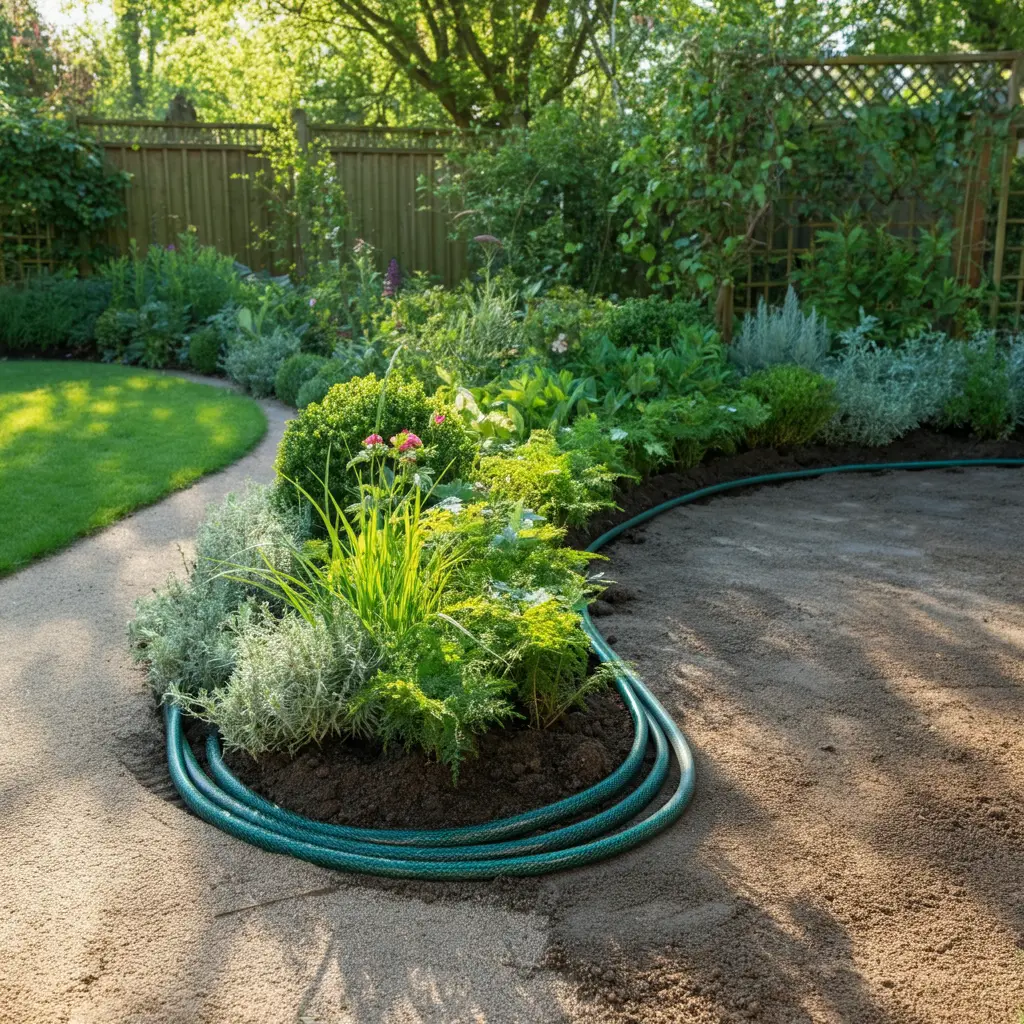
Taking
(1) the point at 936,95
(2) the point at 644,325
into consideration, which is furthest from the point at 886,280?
(2) the point at 644,325

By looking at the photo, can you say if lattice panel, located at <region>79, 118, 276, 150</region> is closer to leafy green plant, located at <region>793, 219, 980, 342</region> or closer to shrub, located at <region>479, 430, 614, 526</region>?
leafy green plant, located at <region>793, 219, 980, 342</region>

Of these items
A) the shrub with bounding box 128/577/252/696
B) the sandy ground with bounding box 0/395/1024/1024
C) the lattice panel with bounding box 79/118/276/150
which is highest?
the lattice panel with bounding box 79/118/276/150

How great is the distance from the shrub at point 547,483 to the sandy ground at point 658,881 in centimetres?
60

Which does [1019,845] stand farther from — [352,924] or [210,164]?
[210,164]

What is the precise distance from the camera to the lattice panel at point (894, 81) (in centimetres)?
738

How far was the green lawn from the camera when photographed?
4.65 m

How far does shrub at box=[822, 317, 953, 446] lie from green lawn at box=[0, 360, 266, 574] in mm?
3676

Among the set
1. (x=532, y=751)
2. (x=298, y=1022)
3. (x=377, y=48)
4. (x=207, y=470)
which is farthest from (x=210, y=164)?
(x=298, y=1022)

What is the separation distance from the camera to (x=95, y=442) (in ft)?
19.8

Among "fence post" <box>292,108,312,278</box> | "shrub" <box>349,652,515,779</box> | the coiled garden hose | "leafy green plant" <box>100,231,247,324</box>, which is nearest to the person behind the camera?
the coiled garden hose

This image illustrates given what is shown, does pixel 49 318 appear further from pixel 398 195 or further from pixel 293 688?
pixel 293 688

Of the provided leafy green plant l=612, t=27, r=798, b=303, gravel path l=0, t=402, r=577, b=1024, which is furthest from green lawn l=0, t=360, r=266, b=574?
leafy green plant l=612, t=27, r=798, b=303

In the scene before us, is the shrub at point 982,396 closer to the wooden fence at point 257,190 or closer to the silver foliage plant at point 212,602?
the silver foliage plant at point 212,602

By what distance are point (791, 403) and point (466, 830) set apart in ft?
13.7
